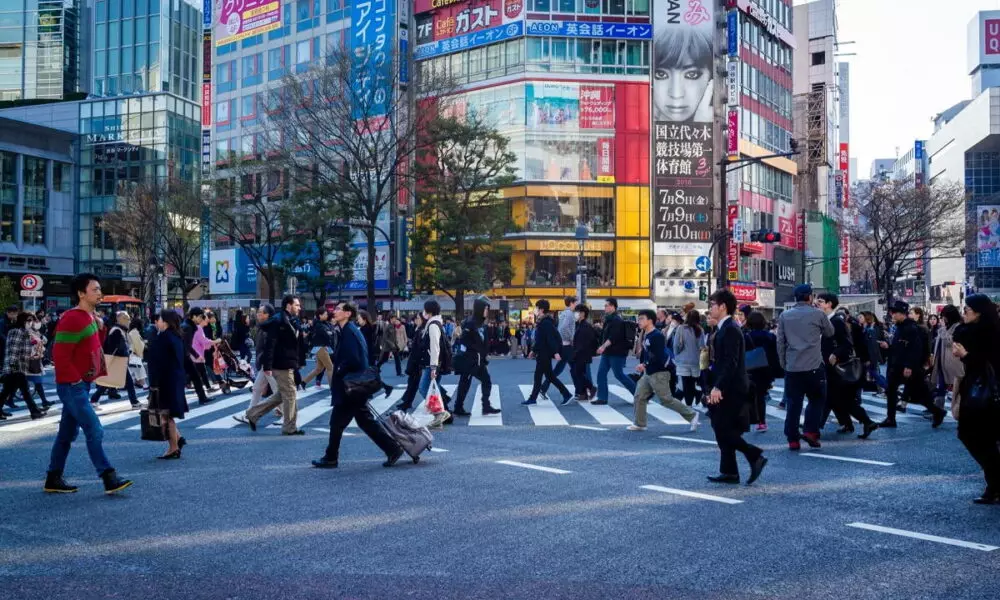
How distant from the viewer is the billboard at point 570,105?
156 feet

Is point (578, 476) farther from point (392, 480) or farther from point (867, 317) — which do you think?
point (867, 317)

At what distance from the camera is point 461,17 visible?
49500mm

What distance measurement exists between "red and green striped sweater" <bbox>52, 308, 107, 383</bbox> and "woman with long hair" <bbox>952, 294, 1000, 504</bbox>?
6.57m

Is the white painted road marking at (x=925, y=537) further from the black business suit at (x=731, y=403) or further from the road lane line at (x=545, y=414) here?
the road lane line at (x=545, y=414)

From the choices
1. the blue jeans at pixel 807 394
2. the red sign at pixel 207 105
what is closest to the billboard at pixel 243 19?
the red sign at pixel 207 105

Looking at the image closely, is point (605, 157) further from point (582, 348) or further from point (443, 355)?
point (443, 355)

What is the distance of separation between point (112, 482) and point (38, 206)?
58.8 m

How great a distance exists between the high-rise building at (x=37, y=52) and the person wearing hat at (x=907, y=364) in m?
72.2

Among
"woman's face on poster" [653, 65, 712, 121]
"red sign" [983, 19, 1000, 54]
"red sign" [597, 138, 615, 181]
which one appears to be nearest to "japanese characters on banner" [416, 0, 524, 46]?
"red sign" [597, 138, 615, 181]

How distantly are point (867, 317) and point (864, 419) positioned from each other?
17.2 ft

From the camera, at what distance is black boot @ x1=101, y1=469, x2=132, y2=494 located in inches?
275

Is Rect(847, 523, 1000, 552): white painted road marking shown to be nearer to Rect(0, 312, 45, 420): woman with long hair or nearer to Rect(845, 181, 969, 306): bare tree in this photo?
Rect(0, 312, 45, 420): woman with long hair

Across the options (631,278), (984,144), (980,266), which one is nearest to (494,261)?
(631,278)

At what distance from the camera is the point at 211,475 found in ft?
26.3
